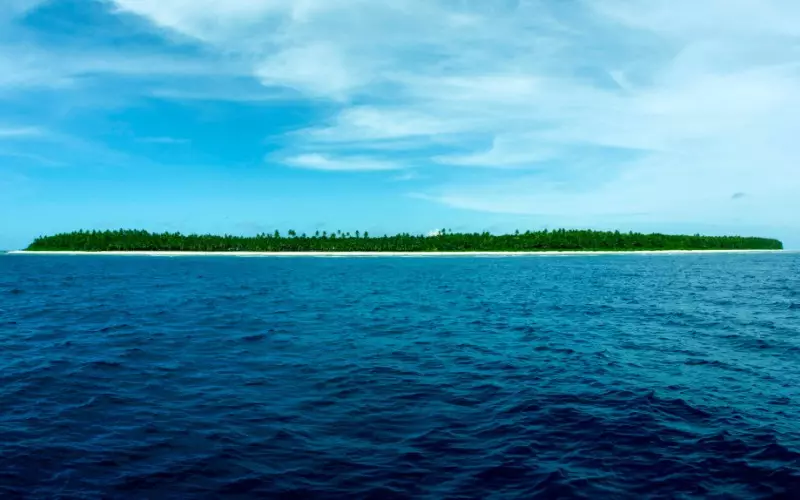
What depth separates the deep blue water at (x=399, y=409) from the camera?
1222 cm

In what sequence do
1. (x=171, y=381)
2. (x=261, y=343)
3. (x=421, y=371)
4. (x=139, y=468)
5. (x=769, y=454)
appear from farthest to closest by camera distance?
(x=261, y=343), (x=421, y=371), (x=171, y=381), (x=769, y=454), (x=139, y=468)

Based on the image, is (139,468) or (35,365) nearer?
(139,468)

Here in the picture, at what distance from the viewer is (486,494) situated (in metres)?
11.5

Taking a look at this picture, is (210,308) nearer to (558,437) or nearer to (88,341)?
(88,341)

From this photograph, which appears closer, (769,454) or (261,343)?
(769,454)

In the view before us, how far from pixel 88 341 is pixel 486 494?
2842cm

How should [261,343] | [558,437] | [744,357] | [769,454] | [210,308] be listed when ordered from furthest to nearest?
[210,308], [261,343], [744,357], [558,437], [769,454]

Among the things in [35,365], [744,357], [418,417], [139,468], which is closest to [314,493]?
[139,468]

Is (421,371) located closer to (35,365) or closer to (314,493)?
(314,493)

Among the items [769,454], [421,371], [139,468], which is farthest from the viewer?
[421,371]

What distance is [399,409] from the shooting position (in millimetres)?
17672

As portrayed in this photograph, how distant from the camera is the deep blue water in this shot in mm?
12219

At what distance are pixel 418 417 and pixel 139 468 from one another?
27.4ft

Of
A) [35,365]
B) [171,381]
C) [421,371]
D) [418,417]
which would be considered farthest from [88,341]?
[418,417]
